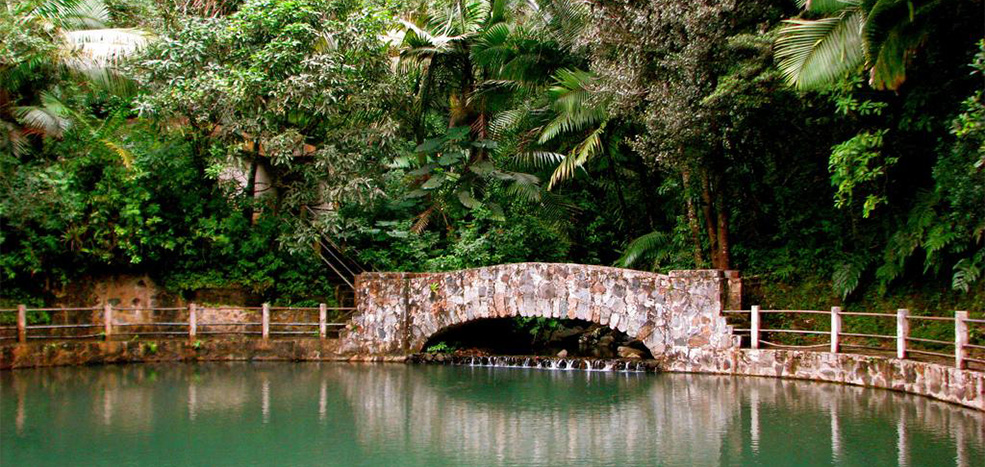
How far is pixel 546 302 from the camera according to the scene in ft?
52.9

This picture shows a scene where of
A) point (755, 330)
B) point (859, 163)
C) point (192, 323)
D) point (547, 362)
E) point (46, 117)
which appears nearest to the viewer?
point (859, 163)

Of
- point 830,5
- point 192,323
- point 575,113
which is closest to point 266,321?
point 192,323

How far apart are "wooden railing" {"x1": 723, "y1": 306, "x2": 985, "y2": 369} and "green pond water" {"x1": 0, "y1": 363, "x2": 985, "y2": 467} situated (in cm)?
70

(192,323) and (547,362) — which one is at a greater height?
(192,323)

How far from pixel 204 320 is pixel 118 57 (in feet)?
17.0

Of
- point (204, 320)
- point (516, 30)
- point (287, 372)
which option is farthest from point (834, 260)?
point (204, 320)

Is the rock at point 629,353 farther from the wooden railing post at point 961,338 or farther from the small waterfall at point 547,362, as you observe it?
the wooden railing post at point 961,338

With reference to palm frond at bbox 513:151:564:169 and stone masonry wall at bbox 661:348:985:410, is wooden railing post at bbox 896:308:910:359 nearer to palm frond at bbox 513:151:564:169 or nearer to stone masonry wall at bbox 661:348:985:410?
stone masonry wall at bbox 661:348:985:410

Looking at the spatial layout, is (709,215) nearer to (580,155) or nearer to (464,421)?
(580,155)

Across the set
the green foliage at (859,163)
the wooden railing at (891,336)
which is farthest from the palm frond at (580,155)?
the green foliage at (859,163)

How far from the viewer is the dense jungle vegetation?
12992mm

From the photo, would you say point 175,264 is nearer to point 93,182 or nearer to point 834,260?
point 93,182

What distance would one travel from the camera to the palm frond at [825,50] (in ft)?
38.6

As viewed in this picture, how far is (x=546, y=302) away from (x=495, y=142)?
4744 mm
